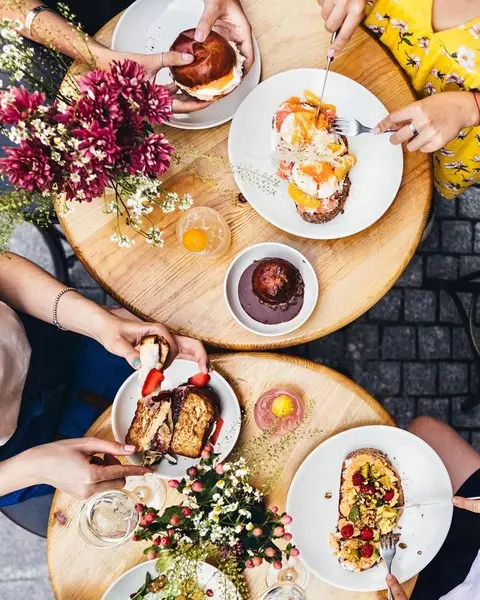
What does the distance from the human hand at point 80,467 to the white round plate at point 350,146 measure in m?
0.90

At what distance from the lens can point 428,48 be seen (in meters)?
1.94

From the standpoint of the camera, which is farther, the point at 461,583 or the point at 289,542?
the point at 461,583

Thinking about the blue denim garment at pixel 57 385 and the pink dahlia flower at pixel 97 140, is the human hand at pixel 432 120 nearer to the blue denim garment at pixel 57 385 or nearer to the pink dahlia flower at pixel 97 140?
the pink dahlia flower at pixel 97 140

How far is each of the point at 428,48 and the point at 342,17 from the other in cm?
32

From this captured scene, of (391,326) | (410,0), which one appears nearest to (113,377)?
(391,326)

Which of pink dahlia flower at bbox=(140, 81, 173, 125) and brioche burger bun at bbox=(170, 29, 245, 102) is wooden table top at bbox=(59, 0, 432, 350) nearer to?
brioche burger bun at bbox=(170, 29, 245, 102)

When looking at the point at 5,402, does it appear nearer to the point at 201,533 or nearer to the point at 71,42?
the point at 201,533

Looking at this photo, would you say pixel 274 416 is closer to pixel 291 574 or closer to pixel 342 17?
pixel 291 574

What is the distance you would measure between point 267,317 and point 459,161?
1031mm

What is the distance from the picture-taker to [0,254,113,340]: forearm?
77.2 inches

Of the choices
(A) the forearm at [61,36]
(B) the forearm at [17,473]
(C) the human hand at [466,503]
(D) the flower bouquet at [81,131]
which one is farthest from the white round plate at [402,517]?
(A) the forearm at [61,36]

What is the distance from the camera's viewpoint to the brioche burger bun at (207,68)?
1.77m

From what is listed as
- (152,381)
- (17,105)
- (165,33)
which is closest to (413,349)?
(152,381)

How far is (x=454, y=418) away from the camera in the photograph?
9.78 feet
